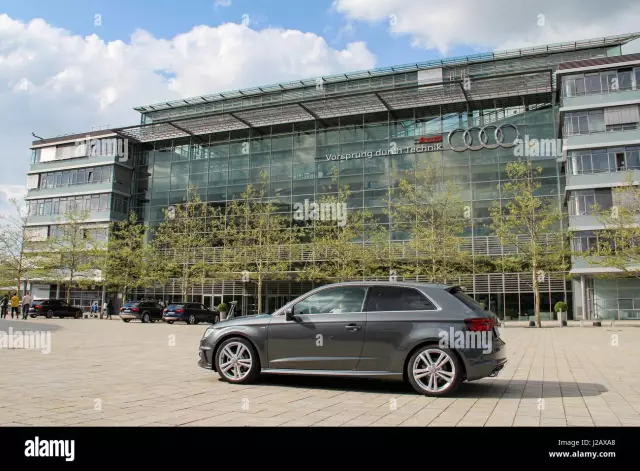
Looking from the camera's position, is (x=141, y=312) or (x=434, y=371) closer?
(x=434, y=371)

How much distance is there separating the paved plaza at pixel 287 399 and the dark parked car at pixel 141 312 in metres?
27.4

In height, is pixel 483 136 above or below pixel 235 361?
above

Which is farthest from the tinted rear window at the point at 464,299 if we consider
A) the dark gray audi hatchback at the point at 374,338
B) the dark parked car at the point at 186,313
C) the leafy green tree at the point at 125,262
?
the leafy green tree at the point at 125,262

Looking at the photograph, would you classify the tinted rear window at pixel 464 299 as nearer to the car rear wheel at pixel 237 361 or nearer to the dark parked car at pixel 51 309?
the car rear wheel at pixel 237 361

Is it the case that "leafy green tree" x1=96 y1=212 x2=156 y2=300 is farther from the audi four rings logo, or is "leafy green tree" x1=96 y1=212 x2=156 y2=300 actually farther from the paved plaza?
the paved plaza

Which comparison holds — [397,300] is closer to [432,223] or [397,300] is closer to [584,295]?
[432,223]

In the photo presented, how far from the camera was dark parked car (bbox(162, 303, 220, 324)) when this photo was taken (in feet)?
118

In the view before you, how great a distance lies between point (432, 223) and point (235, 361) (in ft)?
98.1

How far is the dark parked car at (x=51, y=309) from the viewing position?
41.5 m

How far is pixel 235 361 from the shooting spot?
8391 mm
